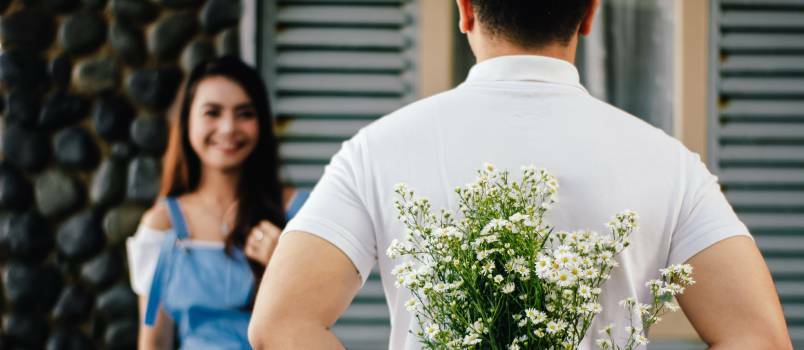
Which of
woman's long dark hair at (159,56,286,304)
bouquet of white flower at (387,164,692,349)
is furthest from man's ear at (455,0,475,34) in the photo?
woman's long dark hair at (159,56,286,304)

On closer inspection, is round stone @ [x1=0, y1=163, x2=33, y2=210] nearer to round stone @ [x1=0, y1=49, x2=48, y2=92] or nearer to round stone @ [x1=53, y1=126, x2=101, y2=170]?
round stone @ [x1=53, y1=126, x2=101, y2=170]

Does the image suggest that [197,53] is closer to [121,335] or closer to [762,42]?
[121,335]

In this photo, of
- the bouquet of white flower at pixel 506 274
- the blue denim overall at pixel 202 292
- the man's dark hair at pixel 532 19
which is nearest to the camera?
the bouquet of white flower at pixel 506 274

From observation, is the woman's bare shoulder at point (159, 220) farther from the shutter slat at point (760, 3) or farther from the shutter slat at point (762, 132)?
Answer: the shutter slat at point (760, 3)

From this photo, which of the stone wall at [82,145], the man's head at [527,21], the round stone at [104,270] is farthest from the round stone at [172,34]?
the man's head at [527,21]

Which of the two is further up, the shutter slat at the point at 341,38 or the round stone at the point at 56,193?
the shutter slat at the point at 341,38

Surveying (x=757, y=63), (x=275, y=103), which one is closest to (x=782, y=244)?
(x=757, y=63)

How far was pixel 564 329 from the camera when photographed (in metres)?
1.08

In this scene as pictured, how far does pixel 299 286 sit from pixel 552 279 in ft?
1.29

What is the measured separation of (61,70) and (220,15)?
2.49ft

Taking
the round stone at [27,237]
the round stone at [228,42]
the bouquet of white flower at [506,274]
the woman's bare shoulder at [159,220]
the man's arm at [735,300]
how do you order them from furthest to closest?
1. the round stone at [27,237]
2. the round stone at [228,42]
3. the woman's bare shoulder at [159,220]
4. the man's arm at [735,300]
5. the bouquet of white flower at [506,274]

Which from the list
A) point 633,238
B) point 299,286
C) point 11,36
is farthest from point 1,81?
point 633,238

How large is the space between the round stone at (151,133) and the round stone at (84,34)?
40 centimetres

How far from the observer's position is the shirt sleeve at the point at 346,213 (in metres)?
1.29
